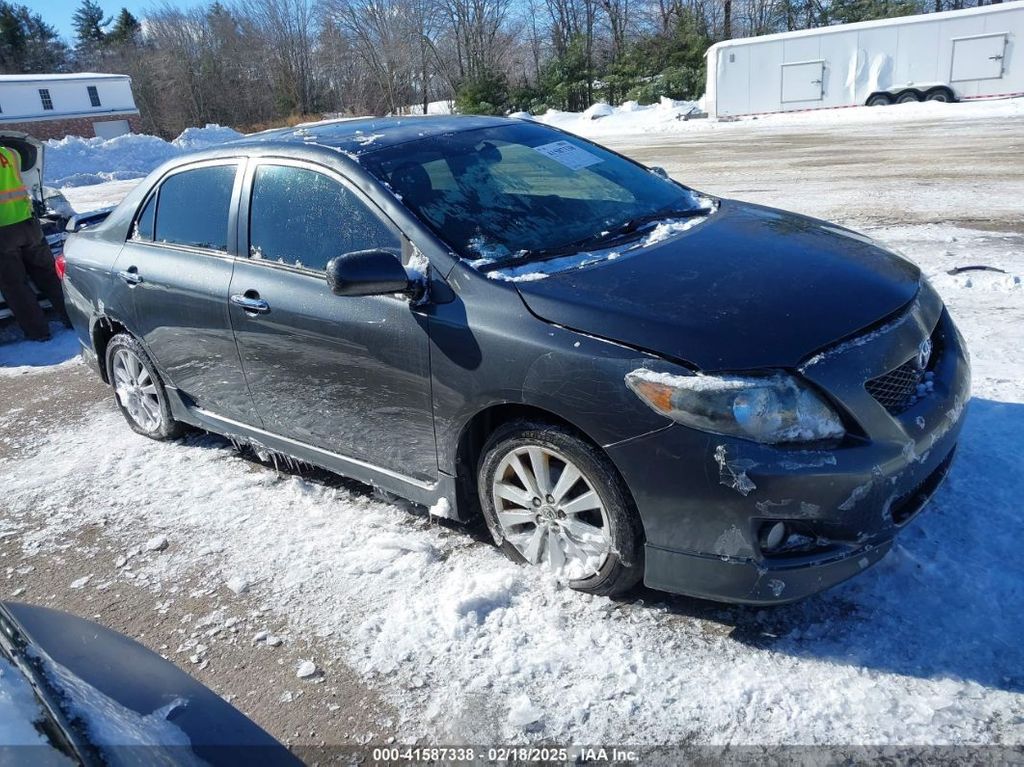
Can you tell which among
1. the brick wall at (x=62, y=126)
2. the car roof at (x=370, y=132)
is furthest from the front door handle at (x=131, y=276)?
the brick wall at (x=62, y=126)

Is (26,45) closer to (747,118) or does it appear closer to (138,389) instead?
(747,118)

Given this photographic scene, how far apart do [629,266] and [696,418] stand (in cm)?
82

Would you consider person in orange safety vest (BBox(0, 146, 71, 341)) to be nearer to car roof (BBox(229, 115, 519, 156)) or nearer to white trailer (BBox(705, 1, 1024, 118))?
car roof (BBox(229, 115, 519, 156))

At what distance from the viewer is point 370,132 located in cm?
401

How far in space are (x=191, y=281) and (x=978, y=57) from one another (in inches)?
979

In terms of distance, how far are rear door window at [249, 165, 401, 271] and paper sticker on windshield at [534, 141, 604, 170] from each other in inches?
42.9

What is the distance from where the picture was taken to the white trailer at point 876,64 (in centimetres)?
2223

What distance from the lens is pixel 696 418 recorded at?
2566mm

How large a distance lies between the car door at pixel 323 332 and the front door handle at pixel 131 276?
99 cm

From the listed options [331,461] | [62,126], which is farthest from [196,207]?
[62,126]

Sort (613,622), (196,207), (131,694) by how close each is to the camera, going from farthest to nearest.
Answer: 1. (196,207)
2. (613,622)
3. (131,694)

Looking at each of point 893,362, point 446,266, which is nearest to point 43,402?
point 446,266

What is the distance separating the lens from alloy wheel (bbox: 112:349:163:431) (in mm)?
4934

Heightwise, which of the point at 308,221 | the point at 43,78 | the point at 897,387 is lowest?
the point at 897,387
